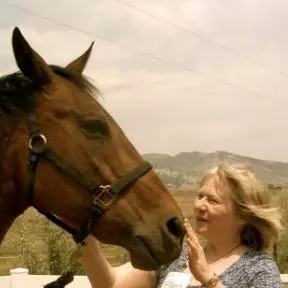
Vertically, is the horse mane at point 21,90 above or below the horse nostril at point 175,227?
above

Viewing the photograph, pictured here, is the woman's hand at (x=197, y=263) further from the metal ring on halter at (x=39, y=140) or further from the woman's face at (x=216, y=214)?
the metal ring on halter at (x=39, y=140)

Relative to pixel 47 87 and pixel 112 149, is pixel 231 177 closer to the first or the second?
pixel 112 149

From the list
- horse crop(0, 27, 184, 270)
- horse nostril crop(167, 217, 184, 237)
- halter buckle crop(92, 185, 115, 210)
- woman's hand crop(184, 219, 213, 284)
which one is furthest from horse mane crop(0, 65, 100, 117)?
woman's hand crop(184, 219, 213, 284)

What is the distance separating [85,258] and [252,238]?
93 centimetres

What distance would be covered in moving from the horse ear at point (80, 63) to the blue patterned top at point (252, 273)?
1356mm

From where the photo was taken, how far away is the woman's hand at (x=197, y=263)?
114 inches

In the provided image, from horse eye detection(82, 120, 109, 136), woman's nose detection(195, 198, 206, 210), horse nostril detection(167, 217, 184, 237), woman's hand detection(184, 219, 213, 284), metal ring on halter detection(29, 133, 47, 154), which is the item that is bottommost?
woman's hand detection(184, 219, 213, 284)

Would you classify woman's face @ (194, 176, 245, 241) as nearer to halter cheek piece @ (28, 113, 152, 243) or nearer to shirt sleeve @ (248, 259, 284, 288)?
shirt sleeve @ (248, 259, 284, 288)

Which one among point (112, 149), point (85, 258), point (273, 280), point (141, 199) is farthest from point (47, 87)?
point (273, 280)

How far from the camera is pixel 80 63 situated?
3436 millimetres

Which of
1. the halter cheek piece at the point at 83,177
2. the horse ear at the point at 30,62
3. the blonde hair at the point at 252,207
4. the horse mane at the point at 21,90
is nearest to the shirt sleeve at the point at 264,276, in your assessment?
the blonde hair at the point at 252,207

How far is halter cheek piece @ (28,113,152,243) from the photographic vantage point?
2.90m

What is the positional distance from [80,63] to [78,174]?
80 cm

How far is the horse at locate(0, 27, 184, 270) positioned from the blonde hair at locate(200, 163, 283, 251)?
42 cm
